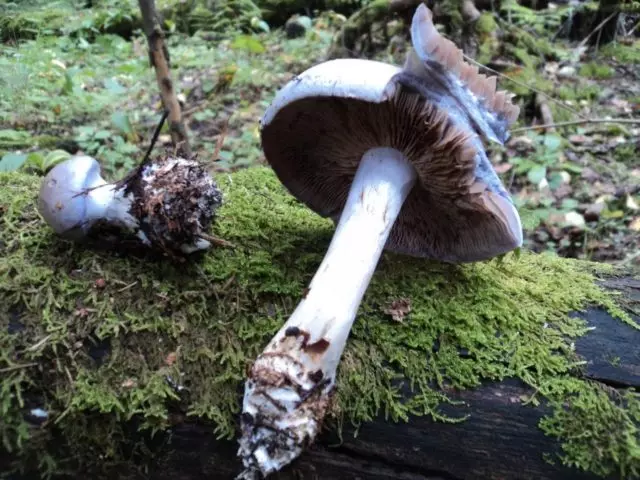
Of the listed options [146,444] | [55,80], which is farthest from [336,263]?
[55,80]

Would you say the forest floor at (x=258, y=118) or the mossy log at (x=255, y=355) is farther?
the forest floor at (x=258, y=118)

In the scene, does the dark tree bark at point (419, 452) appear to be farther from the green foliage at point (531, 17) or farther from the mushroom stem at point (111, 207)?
the green foliage at point (531, 17)

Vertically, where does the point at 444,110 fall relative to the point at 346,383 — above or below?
above

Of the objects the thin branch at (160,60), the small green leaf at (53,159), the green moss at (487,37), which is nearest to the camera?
the thin branch at (160,60)

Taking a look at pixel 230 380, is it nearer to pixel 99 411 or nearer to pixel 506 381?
pixel 99 411

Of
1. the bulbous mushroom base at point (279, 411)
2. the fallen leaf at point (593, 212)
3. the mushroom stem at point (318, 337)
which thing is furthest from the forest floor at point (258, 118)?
the bulbous mushroom base at point (279, 411)

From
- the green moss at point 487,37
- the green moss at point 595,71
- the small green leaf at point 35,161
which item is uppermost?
the green moss at point 487,37

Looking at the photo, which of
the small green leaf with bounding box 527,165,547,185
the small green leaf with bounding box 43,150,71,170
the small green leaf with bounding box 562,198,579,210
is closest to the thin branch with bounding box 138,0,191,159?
the small green leaf with bounding box 43,150,71,170

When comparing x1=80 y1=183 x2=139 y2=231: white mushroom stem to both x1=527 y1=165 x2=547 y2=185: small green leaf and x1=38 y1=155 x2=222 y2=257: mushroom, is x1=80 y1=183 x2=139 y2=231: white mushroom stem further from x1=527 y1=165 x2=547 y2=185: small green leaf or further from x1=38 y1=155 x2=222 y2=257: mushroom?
x1=527 y1=165 x2=547 y2=185: small green leaf

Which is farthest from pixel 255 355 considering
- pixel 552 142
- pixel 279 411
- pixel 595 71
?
pixel 595 71

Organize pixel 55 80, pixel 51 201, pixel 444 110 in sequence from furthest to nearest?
pixel 55 80, pixel 51 201, pixel 444 110
